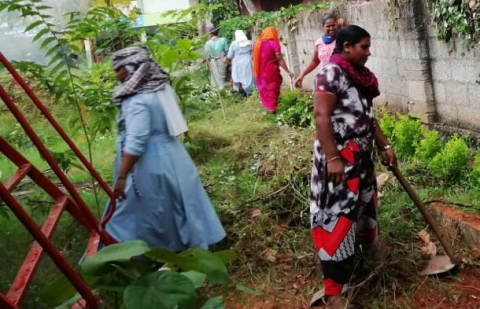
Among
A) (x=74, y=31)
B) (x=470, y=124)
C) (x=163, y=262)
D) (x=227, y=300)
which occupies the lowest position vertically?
(x=227, y=300)

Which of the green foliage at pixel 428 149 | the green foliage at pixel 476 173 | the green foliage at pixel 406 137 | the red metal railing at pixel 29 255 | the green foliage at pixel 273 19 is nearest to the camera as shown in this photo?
the red metal railing at pixel 29 255

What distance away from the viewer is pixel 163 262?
193 centimetres

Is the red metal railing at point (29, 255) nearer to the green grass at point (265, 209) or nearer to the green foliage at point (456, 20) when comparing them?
the green grass at point (265, 209)

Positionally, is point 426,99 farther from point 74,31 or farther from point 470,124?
point 74,31

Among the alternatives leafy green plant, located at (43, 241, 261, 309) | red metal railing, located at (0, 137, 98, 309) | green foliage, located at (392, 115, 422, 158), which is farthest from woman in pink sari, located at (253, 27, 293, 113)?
leafy green plant, located at (43, 241, 261, 309)

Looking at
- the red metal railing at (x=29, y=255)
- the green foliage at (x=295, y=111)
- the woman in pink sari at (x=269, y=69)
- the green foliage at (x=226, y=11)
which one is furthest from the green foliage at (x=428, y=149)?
the green foliage at (x=226, y=11)

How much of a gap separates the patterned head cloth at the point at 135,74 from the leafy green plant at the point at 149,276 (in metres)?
1.72

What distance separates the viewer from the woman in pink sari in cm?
886

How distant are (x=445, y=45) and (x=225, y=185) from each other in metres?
2.34

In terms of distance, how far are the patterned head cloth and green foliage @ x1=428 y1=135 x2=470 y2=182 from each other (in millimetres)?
2166

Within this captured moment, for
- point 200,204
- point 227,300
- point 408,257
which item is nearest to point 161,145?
point 200,204

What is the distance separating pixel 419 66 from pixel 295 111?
2.14 m

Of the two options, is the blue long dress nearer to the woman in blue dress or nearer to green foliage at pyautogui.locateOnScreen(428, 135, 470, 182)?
the woman in blue dress

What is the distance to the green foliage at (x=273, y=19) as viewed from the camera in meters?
9.88
